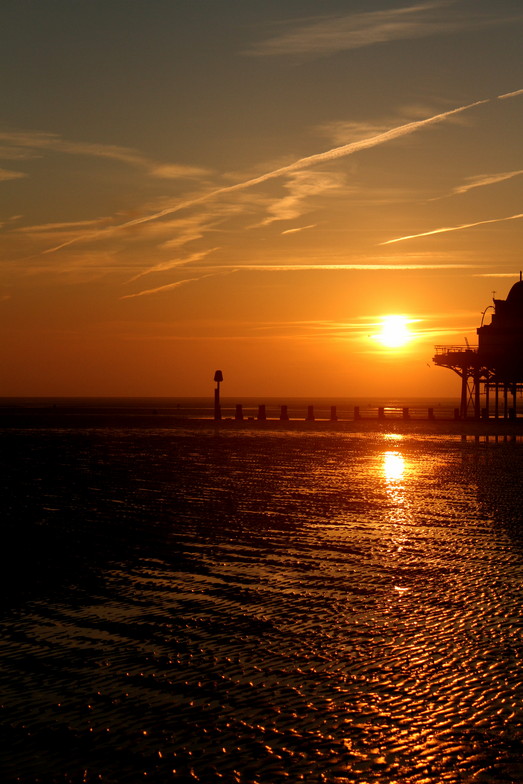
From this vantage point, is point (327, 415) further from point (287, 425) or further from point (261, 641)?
point (261, 641)

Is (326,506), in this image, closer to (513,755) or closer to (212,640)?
(212,640)

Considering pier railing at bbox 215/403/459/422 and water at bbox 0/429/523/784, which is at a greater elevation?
pier railing at bbox 215/403/459/422

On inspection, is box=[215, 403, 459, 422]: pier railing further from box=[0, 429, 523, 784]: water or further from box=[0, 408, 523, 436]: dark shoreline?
box=[0, 429, 523, 784]: water

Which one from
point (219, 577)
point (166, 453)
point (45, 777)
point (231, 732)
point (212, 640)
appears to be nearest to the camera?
point (45, 777)

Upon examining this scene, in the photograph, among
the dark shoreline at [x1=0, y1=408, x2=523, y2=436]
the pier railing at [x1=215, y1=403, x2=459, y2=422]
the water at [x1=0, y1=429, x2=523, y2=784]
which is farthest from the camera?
the pier railing at [x1=215, y1=403, x2=459, y2=422]

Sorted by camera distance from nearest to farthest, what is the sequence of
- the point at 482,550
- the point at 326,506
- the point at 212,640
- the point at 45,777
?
the point at 45,777, the point at 212,640, the point at 482,550, the point at 326,506

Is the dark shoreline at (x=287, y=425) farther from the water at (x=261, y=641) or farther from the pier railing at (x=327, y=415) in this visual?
the water at (x=261, y=641)

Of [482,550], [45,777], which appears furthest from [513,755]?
[482,550]

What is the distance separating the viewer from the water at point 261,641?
174 inches

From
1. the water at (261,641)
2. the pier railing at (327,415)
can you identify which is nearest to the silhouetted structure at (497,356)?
the pier railing at (327,415)

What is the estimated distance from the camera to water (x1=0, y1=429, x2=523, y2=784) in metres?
4.43

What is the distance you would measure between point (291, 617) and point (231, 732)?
262 centimetres

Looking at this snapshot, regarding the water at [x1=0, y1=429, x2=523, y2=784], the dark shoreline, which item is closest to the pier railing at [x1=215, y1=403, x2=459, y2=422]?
the dark shoreline

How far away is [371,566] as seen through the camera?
9500mm
